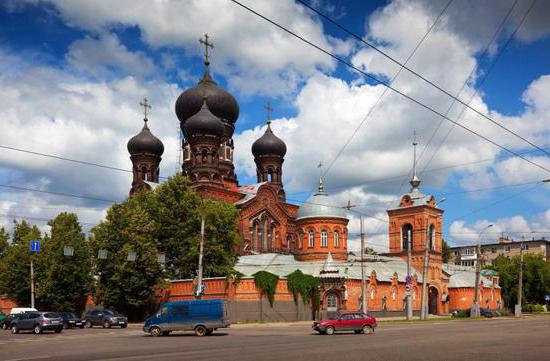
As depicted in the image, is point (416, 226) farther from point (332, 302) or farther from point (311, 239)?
point (332, 302)

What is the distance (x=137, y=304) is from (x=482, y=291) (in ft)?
151

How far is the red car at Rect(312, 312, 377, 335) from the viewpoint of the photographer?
2930 centimetres

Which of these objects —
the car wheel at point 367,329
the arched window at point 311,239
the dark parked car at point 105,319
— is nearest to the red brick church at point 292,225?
the arched window at point 311,239

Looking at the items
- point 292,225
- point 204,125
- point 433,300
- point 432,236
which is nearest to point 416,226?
point 432,236

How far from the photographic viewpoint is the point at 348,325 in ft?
97.0

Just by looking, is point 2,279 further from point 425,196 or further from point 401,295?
point 425,196

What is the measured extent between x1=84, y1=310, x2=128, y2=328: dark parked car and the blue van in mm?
12777

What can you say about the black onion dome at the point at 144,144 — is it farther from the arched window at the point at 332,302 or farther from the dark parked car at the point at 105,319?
the dark parked car at the point at 105,319

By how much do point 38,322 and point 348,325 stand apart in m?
18.1

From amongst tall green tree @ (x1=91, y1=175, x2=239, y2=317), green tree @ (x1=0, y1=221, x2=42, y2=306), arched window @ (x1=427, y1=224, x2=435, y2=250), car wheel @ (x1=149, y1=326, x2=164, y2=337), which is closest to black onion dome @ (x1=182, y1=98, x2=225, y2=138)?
tall green tree @ (x1=91, y1=175, x2=239, y2=317)

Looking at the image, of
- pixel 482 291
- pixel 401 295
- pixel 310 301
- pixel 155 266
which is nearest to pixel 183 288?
pixel 155 266

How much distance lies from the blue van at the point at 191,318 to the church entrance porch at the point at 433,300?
4433cm

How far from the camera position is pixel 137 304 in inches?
1889

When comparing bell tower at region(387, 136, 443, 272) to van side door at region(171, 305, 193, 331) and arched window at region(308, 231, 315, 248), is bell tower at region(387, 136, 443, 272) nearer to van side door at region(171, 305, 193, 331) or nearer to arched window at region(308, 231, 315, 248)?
arched window at region(308, 231, 315, 248)
